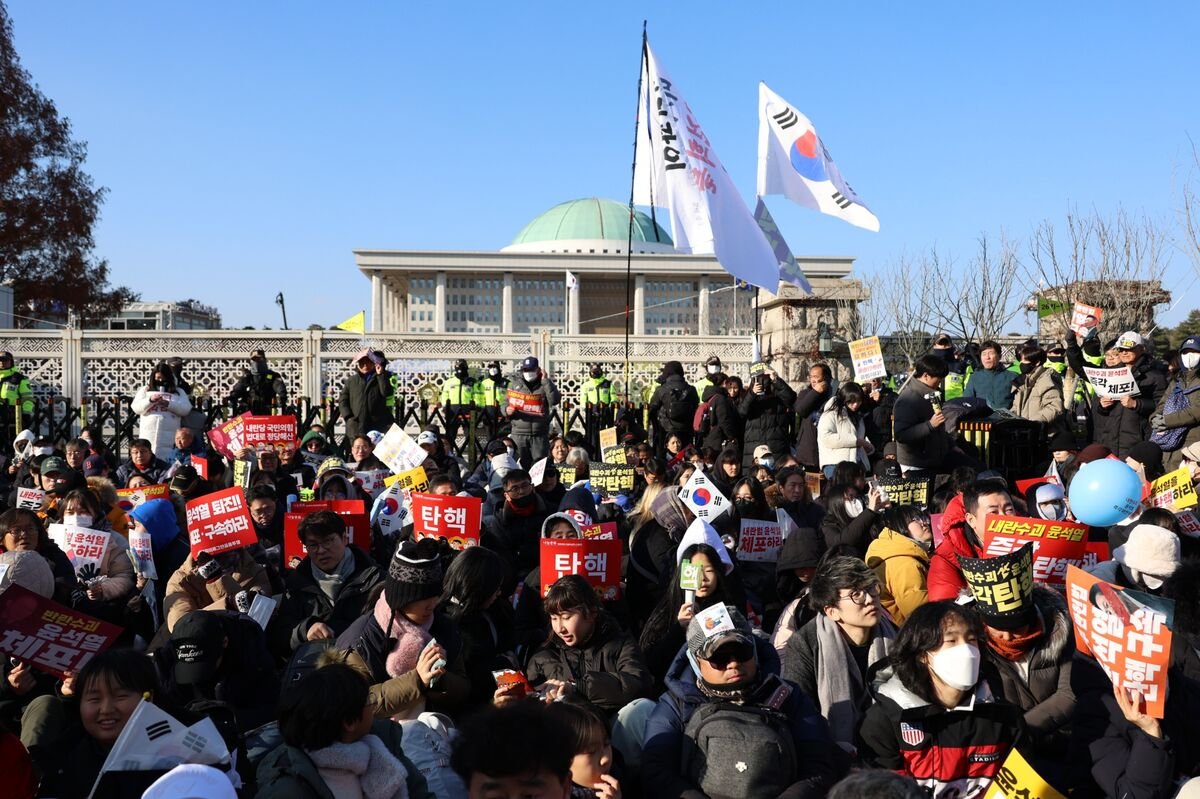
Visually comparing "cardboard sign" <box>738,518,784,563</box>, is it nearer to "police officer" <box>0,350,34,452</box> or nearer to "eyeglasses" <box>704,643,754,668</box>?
"eyeglasses" <box>704,643,754,668</box>

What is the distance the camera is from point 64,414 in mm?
19094

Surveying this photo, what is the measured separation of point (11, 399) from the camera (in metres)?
16.4

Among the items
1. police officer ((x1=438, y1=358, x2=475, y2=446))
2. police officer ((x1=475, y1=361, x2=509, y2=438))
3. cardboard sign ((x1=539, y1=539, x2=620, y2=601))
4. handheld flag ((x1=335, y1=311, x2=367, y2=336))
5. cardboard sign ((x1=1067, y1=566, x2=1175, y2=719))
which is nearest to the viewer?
cardboard sign ((x1=1067, y1=566, x2=1175, y2=719))

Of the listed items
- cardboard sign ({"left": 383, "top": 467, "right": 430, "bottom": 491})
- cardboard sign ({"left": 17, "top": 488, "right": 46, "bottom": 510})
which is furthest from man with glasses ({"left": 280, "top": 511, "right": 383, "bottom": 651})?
cardboard sign ({"left": 17, "top": 488, "right": 46, "bottom": 510})

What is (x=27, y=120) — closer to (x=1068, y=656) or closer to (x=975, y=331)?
(x=975, y=331)

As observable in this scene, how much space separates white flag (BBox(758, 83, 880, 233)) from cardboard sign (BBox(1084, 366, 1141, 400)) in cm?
345

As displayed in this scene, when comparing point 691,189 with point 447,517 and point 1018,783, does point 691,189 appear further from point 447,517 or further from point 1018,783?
point 1018,783

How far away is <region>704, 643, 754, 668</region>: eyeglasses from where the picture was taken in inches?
158

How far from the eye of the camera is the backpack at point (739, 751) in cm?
384

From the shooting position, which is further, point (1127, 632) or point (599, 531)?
point (599, 531)

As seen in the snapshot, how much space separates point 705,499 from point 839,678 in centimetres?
280

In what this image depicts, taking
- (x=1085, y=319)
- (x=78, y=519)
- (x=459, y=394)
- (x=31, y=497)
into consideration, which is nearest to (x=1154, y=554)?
(x=78, y=519)

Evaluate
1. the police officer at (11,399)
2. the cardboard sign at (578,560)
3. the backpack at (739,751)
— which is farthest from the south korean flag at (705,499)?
the police officer at (11,399)

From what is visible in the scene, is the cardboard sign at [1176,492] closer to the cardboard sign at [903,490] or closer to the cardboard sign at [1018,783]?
the cardboard sign at [903,490]
